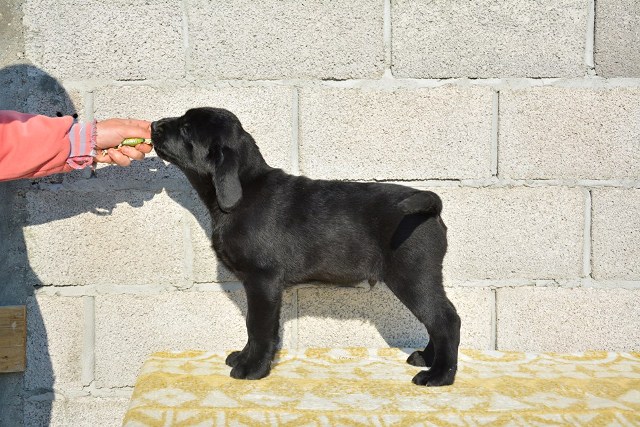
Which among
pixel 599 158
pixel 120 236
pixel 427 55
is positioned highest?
pixel 427 55

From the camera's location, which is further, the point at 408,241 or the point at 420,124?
the point at 420,124

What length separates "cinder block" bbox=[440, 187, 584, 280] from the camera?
→ 336 centimetres

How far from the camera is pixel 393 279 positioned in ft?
9.39

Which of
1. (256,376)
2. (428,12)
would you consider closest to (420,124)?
(428,12)

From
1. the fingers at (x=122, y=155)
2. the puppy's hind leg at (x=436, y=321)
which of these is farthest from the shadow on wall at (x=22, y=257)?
the puppy's hind leg at (x=436, y=321)

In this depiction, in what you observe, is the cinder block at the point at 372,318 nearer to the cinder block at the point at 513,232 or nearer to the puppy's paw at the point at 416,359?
the cinder block at the point at 513,232

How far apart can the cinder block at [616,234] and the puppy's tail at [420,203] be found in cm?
109

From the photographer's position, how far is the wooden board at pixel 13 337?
3330mm

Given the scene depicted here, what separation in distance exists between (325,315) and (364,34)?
1475 mm

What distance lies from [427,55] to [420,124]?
353mm

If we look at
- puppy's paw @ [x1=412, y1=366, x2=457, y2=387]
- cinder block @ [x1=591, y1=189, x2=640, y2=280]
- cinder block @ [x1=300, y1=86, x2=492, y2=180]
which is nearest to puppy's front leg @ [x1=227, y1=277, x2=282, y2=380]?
puppy's paw @ [x1=412, y1=366, x2=457, y2=387]

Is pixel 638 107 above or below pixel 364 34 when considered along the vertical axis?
below

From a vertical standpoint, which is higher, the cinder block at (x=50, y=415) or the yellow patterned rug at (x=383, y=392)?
the yellow patterned rug at (x=383, y=392)

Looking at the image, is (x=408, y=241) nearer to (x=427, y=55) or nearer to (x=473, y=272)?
(x=473, y=272)
